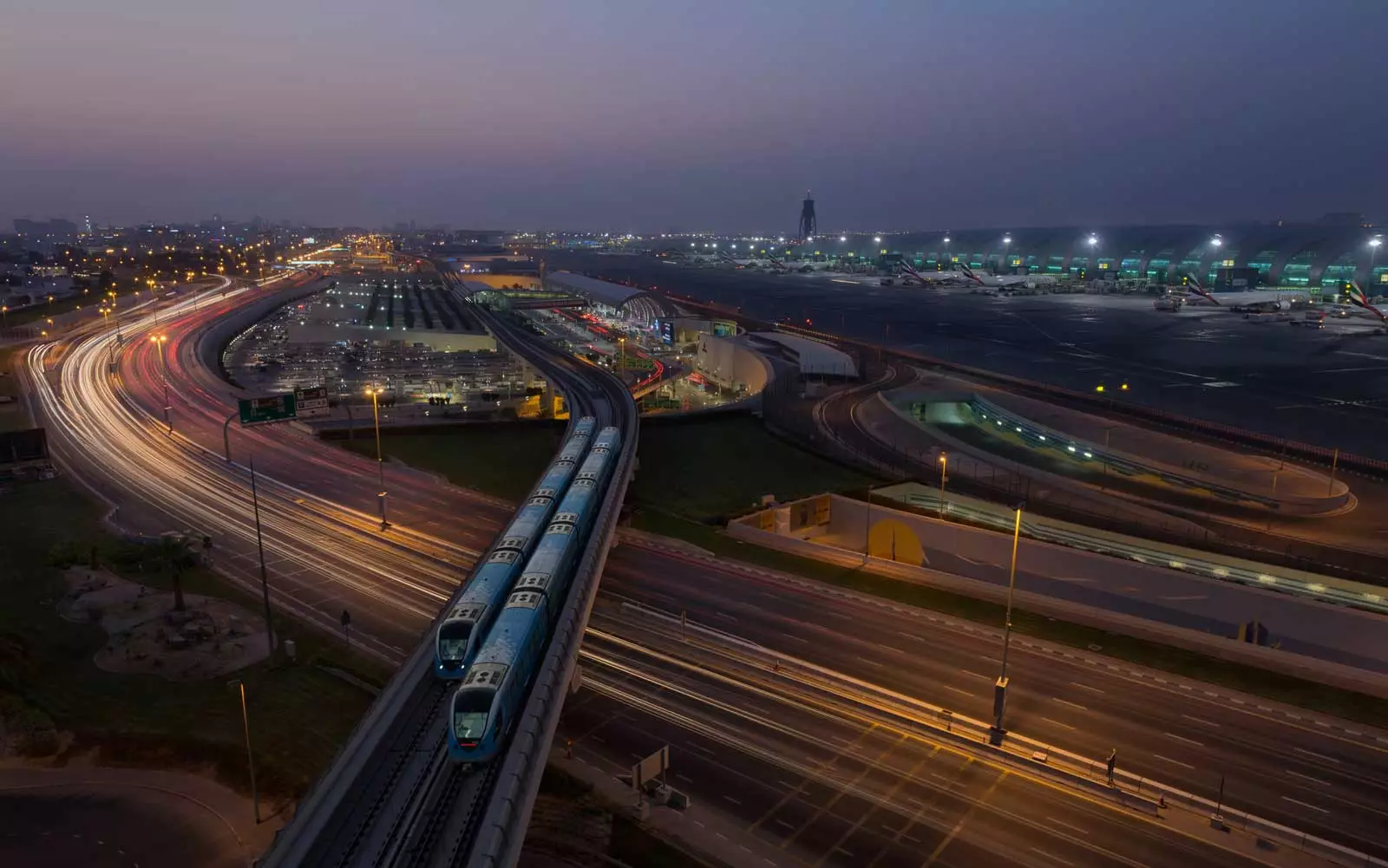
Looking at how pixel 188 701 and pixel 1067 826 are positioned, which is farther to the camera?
pixel 188 701

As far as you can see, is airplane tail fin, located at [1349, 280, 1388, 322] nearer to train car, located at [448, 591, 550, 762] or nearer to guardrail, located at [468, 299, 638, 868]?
guardrail, located at [468, 299, 638, 868]

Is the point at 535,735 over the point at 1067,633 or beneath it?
over

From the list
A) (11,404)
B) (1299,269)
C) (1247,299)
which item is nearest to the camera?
(11,404)

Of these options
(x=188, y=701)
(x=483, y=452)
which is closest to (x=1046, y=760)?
(x=188, y=701)

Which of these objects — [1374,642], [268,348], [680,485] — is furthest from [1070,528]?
[268,348]

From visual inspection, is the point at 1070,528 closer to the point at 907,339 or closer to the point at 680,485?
the point at 680,485

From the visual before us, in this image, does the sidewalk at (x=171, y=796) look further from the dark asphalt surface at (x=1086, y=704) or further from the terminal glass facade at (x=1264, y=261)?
the terminal glass facade at (x=1264, y=261)

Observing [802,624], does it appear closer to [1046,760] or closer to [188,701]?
[1046,760]
